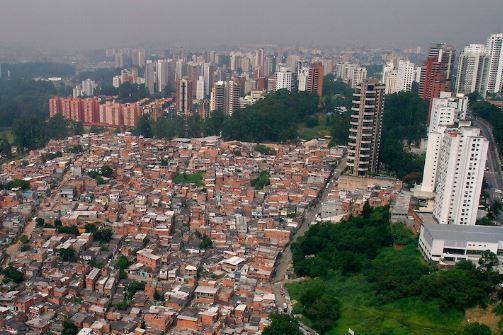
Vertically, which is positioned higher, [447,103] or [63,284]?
[447,103]

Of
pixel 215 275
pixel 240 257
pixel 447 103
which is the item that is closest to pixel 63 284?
pixel 215 275

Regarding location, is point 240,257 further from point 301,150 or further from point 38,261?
point 301,150

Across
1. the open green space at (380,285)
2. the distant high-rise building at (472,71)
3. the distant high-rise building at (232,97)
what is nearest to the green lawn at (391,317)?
the open green space at (380,285)

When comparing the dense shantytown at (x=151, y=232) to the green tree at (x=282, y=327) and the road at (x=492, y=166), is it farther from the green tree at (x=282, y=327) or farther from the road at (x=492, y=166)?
the road at (x=492, y=166)

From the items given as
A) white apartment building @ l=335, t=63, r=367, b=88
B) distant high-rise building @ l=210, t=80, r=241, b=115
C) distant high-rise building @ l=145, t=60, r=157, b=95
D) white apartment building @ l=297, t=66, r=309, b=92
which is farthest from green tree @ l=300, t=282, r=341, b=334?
distant high-rise building @ l=145, t=60, r=157, b=95

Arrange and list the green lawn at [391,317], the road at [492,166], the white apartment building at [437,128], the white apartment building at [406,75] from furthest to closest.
Result: the white apartment building at [406,75]
the road at [492,166]
the white apartment building at [437,128]
the green lawn at [391,317]

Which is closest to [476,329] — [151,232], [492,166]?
[151,232]
